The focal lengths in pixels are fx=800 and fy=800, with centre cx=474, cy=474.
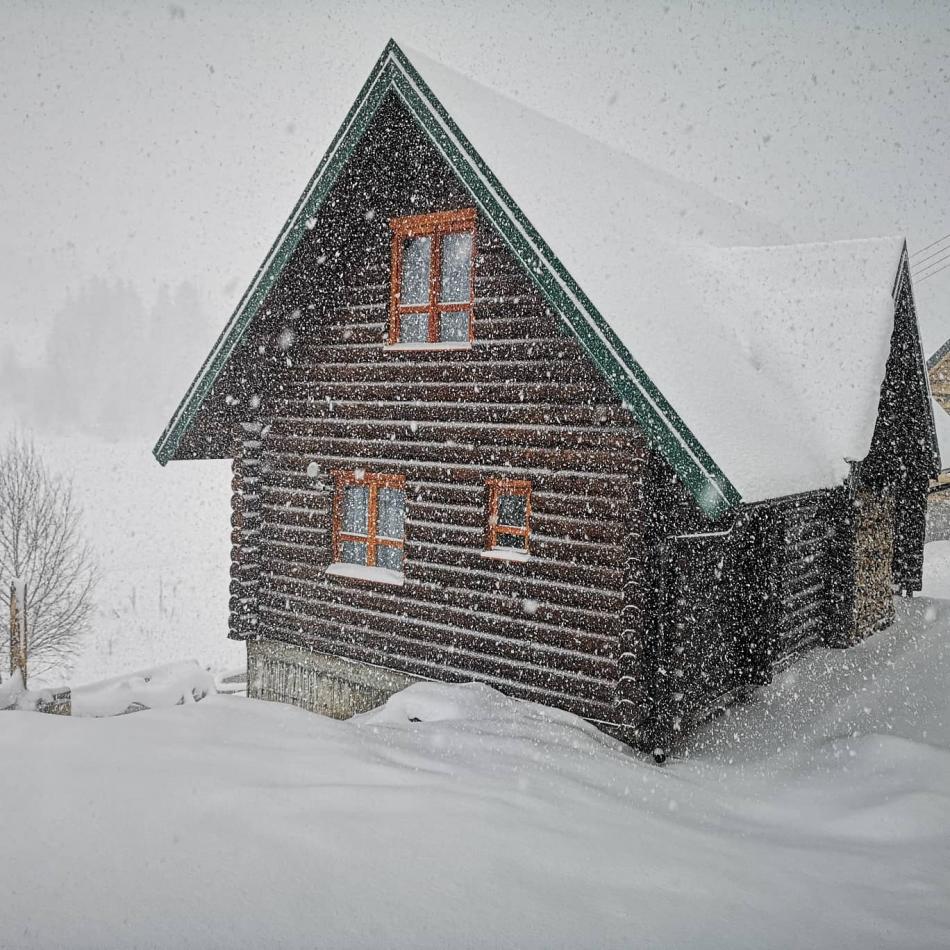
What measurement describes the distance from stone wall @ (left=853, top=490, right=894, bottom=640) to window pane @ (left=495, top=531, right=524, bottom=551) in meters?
6.96

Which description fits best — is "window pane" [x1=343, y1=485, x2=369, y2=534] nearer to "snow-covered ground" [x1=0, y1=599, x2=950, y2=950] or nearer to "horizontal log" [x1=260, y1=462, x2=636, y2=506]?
"horizontal log" [x1=260, y1=462, x2=636, y2=506]

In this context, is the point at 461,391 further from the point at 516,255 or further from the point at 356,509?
the point at 356,509

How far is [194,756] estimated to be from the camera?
643 cm

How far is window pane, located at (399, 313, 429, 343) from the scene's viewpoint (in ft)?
33.2

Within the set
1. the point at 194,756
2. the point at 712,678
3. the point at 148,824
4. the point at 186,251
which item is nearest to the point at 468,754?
the point at 194,756

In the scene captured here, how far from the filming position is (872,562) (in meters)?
14.6

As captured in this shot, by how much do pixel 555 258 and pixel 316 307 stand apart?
4.14 meters

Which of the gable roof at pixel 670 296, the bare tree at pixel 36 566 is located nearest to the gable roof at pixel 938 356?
the gable roof at pixel 670 296

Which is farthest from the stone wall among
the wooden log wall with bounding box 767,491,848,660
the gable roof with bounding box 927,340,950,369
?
the gable roof with bounding box 927,340,950,369

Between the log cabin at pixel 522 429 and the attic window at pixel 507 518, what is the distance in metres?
0.03

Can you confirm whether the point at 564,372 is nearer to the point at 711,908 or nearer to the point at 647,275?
the point at 647,275

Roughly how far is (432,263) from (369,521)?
352 cm

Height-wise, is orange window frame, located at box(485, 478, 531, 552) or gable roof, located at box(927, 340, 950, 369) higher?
gable roof, located at box(927, 340, 950, 369)

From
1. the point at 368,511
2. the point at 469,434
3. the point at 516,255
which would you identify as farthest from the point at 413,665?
the point at 516,255
